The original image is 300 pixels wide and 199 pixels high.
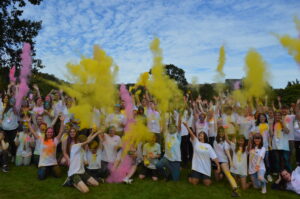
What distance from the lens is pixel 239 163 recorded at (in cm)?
646

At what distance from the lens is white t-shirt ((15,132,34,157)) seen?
305 inches

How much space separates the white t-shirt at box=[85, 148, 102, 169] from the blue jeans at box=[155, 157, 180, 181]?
1553 millimetres

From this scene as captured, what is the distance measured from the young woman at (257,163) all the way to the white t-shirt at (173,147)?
1849 millimetres

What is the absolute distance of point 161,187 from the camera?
6.12 meters

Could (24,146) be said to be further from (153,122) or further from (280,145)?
(280,145)

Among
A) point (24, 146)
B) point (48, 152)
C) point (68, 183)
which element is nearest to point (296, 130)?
point (68, 183)

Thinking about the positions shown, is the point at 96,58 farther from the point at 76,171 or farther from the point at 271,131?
the point at 271,131

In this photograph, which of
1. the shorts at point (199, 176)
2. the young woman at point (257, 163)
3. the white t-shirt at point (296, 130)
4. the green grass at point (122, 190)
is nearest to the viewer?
the green grass at point (122, 190)

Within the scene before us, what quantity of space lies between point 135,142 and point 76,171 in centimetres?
177

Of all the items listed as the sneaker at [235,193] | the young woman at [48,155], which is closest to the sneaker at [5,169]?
the young woman at [48,155]

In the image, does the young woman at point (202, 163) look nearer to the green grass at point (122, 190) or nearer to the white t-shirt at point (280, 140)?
the green grass at point (122, 190)

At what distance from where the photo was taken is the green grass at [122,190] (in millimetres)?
5523

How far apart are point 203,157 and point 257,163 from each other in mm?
1293

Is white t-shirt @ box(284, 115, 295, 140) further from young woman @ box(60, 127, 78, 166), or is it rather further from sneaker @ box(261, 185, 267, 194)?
young woman @ box(60, 127, 78, 166)
